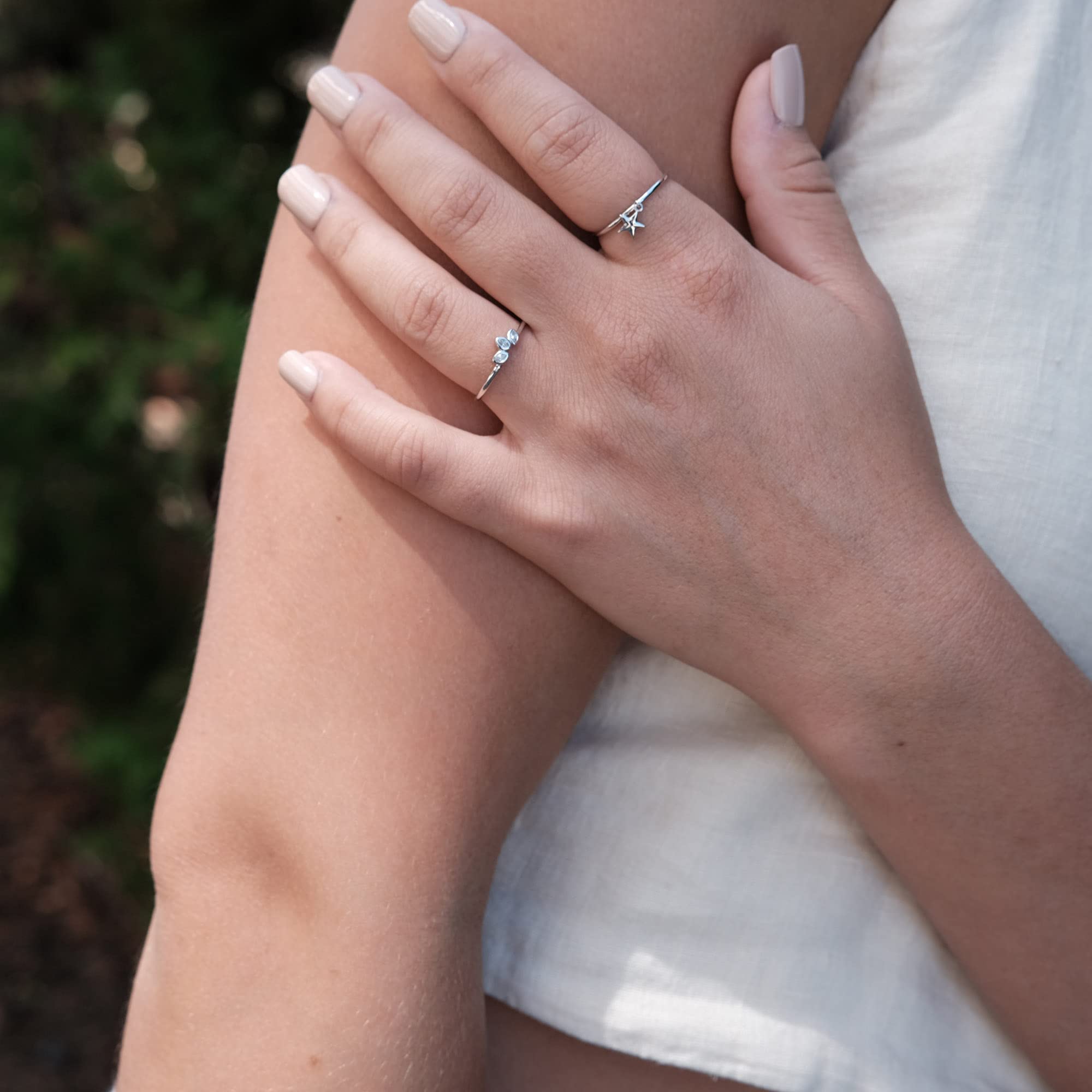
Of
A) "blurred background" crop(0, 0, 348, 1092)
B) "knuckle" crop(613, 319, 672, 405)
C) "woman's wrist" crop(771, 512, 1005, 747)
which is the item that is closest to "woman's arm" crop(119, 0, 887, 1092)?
"knuckle" crop(613, 319, 672, 405)

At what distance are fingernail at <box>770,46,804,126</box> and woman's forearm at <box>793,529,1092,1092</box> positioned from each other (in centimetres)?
40

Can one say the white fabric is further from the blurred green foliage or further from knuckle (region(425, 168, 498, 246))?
the blurred green foliage

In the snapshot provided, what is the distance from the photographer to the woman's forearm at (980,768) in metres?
0.86

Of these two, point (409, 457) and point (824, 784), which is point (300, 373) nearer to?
point (409, 457)

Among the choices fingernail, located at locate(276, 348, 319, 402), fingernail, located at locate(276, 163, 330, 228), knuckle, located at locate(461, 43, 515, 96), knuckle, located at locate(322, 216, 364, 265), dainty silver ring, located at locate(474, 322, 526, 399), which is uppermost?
knuckle, located at locate(461, 43, 515, 96)

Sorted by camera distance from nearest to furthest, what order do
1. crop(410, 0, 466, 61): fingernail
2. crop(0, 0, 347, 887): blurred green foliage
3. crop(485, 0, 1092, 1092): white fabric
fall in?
1. crop(410, 0, 466, 61): fingernail
2. crop(485, 0, 1092, 1092): white fabric
3. crop(0, 0, 347, 887): blurred green foliage

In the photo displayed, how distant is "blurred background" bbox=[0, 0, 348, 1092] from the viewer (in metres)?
2.08

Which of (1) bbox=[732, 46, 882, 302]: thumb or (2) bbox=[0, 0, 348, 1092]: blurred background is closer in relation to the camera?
(1) bbox=[732, 46, 882, 302]: thumb

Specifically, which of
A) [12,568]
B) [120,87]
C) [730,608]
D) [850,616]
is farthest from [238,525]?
[120,87]

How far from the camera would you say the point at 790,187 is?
87 cm

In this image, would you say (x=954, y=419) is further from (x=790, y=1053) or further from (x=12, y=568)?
(x=12, y=568)

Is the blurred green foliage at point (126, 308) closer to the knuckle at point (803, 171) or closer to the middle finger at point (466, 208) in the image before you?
the middle finger at point (466, 208)

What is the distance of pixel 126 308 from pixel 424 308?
5.37ft

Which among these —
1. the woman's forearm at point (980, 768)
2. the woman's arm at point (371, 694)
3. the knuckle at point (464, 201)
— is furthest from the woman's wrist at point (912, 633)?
the knuckle at point (464, 201)
